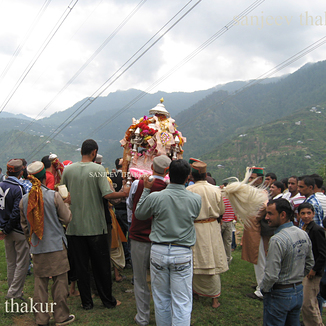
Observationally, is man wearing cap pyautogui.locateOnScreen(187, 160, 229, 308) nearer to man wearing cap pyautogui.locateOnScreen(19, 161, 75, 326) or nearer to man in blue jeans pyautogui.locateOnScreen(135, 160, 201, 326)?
man in blue jeans pyautogui.locateOnScreen(135, 160, 201, 326)

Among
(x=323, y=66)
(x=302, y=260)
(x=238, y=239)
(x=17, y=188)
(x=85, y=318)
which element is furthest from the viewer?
(x=323, y=66)

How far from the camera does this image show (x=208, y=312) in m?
4.78

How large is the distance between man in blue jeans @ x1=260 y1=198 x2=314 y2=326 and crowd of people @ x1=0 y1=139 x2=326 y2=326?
0.04 ft

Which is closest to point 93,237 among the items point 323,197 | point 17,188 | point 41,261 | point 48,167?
point 41,261

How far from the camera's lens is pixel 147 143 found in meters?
5.76

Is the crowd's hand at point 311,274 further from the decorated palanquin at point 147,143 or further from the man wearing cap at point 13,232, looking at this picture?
the man wearing cap at point 13,232

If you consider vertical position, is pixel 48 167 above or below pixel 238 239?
above

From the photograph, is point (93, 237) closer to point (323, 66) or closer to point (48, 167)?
point (48, 167)

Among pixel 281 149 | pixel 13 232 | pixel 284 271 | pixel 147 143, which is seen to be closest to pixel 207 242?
pixel 284 271

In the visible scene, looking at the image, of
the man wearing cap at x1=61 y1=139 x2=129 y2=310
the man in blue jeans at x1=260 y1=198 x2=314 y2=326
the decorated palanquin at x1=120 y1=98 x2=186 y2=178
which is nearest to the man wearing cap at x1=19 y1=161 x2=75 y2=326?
the man wearing cap at x1=61 y1=139 x2=129 y2=310

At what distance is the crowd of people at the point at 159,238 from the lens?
11.0 ft

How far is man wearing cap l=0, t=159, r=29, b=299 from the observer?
494 cm

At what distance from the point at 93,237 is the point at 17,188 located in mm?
1806

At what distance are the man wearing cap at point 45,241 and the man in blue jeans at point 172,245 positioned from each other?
1.32 meters
